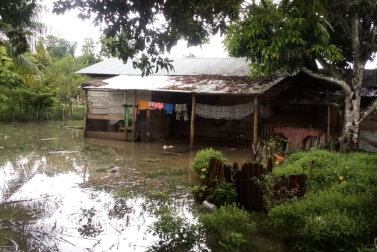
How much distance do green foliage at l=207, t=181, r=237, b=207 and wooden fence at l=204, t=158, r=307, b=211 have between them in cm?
12

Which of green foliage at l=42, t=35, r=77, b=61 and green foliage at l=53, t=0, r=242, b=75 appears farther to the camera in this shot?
green foliage at l=42, t=35, r=77, b=61

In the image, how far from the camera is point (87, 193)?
7.55m

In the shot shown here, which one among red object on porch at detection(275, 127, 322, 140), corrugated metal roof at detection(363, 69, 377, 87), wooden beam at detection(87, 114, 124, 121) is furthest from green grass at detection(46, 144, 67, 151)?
corrugated metal roof at detection(363, 69, 377, 87)

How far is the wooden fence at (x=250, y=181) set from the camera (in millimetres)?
5996

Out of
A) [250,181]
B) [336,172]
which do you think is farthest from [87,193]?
[336,172]

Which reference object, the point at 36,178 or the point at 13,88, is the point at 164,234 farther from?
the point at 13,88

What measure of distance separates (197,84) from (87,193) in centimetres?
864

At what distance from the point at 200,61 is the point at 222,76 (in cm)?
414

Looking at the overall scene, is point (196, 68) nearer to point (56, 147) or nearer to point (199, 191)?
point (56, 147)

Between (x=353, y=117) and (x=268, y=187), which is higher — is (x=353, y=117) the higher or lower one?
the higher one

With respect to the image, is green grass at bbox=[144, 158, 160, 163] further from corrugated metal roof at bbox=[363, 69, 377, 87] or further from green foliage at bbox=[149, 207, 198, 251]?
corrugated metal roof at bbox=[363, 69, 377, 87]

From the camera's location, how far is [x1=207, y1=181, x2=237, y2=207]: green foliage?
6352mm

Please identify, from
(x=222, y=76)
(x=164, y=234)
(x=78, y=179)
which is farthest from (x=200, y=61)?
(x=164, y=234)

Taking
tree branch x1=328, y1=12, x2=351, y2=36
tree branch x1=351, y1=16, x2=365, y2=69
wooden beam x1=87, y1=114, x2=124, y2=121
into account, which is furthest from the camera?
wooden beam x1=87, y1=114, x2=124, y2=121
